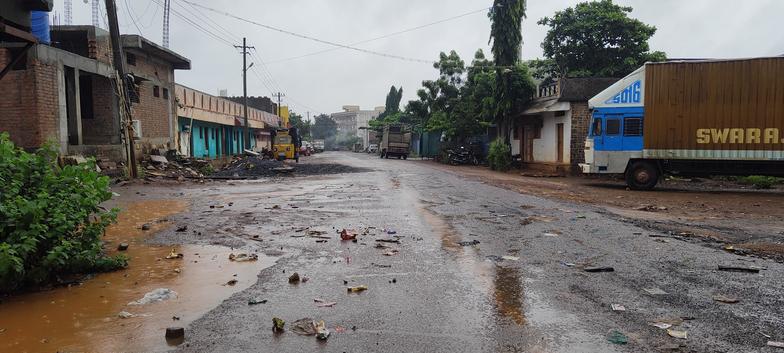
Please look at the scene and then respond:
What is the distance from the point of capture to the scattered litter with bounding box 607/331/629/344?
352 cm

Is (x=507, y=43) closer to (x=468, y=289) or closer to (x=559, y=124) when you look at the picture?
(x=559, y=124)

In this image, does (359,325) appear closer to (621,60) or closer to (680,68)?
(680,68)

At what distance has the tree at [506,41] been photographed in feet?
84.9

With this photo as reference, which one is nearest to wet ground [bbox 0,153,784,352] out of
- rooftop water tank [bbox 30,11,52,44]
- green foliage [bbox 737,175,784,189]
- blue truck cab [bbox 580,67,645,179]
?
blue truck cab [bbox 580,67,645,179]

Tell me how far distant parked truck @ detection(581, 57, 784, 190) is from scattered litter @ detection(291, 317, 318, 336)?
1397 cm

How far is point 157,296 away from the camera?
4629 millimetres

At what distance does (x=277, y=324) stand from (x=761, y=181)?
17.8m

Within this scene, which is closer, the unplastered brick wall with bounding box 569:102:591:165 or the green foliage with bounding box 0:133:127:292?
the green foliage with bounding box 0:133:127:292

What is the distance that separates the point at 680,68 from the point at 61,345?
51.4ft

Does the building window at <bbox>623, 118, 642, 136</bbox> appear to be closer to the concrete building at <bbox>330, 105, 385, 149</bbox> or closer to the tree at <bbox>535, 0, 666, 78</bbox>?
the tree at <bbox>535, 0, 666, 78</bbox>

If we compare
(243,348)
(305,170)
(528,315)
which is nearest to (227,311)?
(243,348)

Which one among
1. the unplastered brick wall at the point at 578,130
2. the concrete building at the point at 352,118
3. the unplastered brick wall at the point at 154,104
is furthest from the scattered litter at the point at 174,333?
the concrete building at the point at 352,118

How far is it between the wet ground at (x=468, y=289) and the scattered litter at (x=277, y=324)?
0.19 ft

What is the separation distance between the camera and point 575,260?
589 cm
